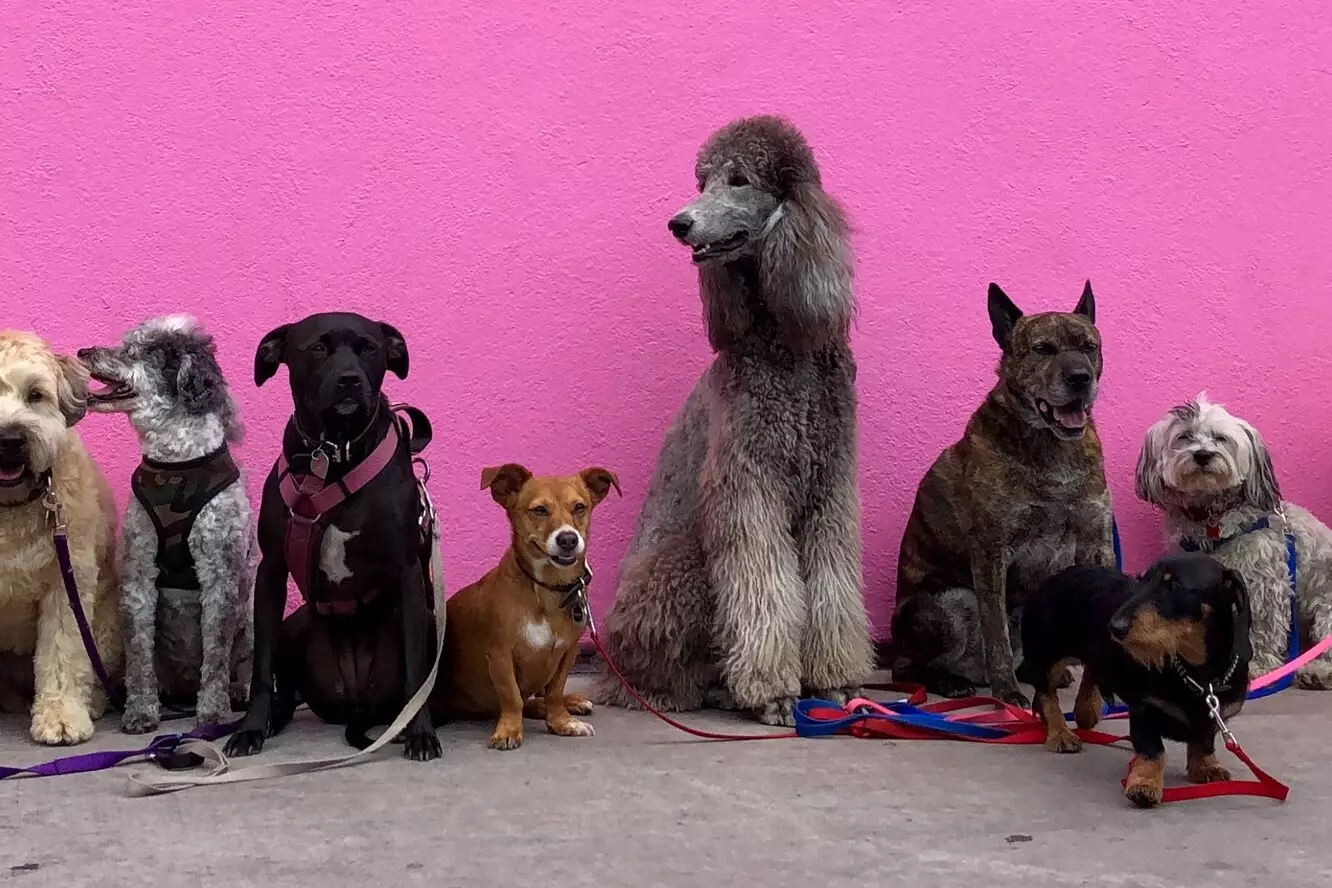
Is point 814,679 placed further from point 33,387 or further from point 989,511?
point 33,387

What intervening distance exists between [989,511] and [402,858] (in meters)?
2.04

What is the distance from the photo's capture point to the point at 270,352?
3109 mm

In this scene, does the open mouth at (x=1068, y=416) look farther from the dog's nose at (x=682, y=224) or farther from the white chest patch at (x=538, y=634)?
the white chest patch at (x=538, y=634)

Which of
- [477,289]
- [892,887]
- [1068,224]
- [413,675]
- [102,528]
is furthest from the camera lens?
[1068,224]

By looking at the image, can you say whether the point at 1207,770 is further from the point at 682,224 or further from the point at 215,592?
the point at 215,592

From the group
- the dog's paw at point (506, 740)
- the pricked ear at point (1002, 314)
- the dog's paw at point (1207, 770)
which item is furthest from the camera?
the pricked ear at point (1002, 314)

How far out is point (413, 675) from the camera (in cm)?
307

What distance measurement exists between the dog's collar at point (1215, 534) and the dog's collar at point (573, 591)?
7.06 ft

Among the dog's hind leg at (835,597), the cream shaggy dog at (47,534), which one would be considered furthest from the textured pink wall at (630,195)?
the dog's hind leg at (835,597)

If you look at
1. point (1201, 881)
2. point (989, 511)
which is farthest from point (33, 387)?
point (1201, 881)

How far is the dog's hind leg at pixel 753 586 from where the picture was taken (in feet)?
11.0

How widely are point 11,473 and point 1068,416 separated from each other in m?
2.92

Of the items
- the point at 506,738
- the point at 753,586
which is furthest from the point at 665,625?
the point at 506,738

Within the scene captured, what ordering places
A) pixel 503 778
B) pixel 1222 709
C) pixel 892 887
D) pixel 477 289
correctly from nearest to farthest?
pixel 892 887 < pixel 1222 709 < pixel 503 778 < pixel 477 289
